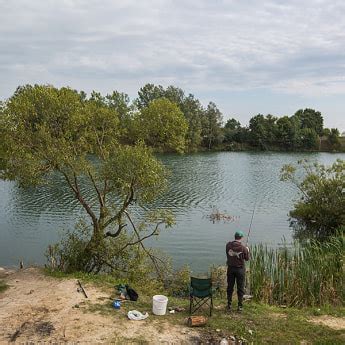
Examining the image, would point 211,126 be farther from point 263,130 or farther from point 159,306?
point 159,306

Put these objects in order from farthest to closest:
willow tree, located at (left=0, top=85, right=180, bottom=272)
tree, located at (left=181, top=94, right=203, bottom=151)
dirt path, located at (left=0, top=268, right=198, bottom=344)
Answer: tree, located at (left=181, top=94, right=203, bottom=151) → willow tree, located at (left=0, top=85, right=180, bottom=272) → dirt path, located at (left=0, top=268, right=198, bottom=344)

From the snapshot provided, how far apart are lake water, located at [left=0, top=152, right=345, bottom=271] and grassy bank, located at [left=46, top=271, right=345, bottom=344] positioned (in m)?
7.35

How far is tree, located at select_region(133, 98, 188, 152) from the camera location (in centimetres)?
1644

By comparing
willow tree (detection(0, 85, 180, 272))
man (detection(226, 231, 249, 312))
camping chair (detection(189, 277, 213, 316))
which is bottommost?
camping chair (detection(189, 277, 213, 316))

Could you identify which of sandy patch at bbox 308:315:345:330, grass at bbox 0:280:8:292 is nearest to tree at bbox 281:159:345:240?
sandy patch at bbox 308:315:345:330

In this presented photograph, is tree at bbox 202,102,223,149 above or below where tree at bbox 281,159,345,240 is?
above

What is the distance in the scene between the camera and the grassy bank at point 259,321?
9945 millimetres

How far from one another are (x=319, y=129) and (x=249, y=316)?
104 metres

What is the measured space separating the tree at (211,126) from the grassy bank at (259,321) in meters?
83.2

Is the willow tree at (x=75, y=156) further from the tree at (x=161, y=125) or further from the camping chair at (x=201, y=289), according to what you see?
the camping chair at (x=201, y=289)

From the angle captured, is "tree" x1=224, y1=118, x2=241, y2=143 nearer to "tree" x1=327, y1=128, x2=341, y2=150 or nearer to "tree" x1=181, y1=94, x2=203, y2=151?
"tree" x1=181, y1=94, x2=203, y2=151

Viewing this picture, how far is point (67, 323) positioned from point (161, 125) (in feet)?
27.7

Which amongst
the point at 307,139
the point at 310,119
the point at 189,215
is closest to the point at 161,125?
the point at 189,215

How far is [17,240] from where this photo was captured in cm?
2384
